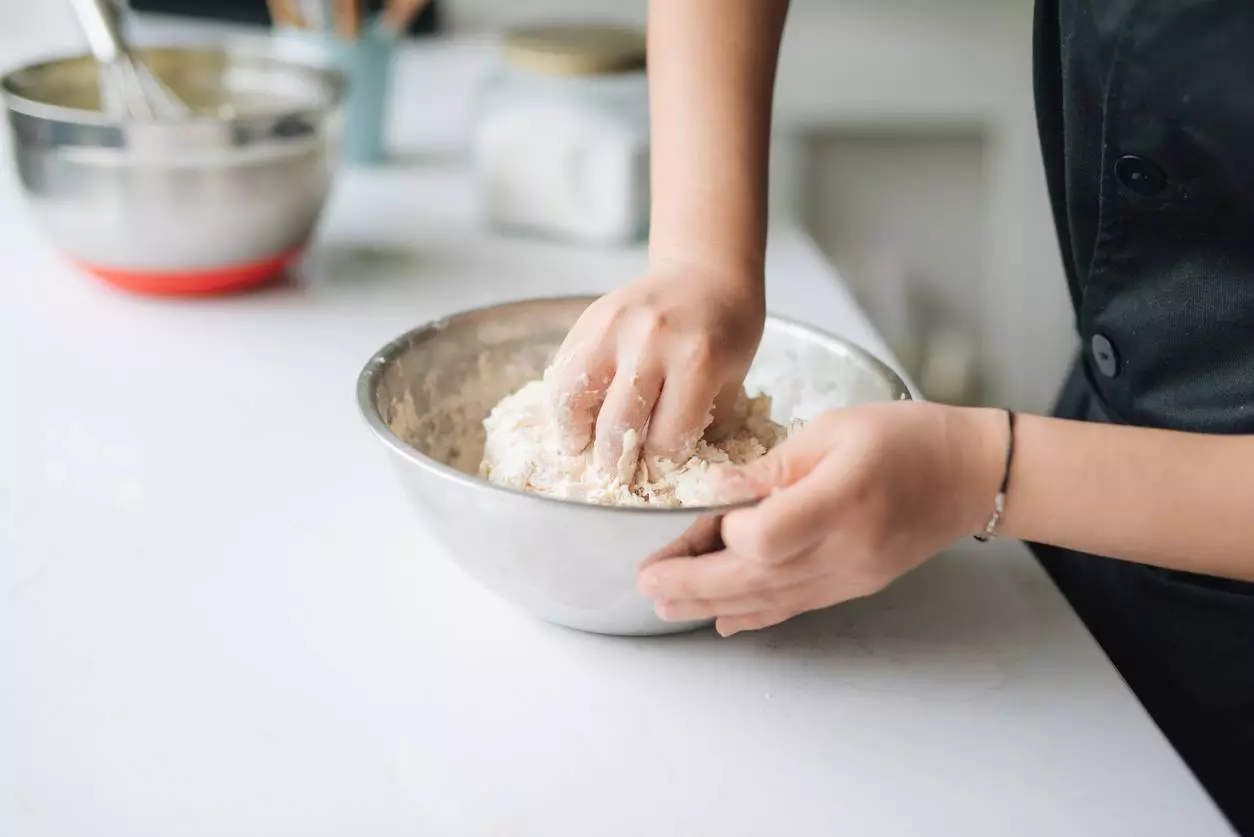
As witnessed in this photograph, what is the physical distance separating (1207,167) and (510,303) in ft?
1.35

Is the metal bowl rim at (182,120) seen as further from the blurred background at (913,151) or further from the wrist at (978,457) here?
the wrist at (978,457)

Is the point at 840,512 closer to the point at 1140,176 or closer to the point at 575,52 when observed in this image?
the point at 1140,176

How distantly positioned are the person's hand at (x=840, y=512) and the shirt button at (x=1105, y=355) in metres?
0.22

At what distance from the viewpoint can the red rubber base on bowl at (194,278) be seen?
997 millimetres

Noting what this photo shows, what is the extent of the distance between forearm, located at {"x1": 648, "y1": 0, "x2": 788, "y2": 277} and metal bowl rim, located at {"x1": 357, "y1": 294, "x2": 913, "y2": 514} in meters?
0.07

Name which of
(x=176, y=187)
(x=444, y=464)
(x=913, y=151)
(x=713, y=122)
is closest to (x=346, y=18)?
(x=176, y=187)

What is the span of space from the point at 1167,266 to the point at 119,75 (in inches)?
34.5

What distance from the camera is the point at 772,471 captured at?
0.53m

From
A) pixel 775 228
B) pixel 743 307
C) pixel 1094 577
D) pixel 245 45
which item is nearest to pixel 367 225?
pixel 245 45

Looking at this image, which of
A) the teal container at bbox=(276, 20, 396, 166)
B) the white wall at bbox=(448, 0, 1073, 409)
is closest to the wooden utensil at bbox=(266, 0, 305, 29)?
the teal container at bbox=(276, 20, 396, 166)

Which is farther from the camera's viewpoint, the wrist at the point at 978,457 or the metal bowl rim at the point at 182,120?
the metal bowl rim at the point at 182,120

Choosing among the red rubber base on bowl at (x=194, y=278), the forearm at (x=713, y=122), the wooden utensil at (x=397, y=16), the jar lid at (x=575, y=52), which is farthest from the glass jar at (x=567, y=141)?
the forearm at (x=713, y=122)

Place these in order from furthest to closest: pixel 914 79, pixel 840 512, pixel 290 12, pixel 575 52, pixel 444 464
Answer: pixel 914 79, pixel 290 12, pixel 575 52, pixel 444 464, pixel 840 512

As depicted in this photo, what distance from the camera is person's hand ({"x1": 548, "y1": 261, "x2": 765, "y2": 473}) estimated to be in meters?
0.61
